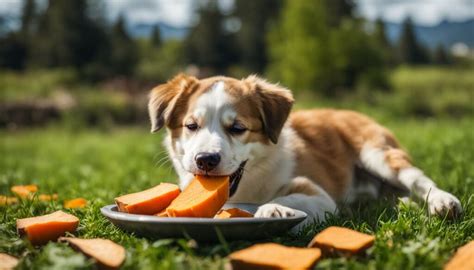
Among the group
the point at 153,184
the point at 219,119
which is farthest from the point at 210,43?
the point at 219,119

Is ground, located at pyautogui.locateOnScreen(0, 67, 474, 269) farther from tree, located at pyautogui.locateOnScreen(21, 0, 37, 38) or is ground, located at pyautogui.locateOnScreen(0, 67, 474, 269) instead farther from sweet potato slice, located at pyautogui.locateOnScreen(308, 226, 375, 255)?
tree, located at pyautogui.locateOnScreen(21, 0, 37, 38)

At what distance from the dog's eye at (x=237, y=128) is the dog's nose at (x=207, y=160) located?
43 cm

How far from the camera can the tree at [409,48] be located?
117 feet

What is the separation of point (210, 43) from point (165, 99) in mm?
30351

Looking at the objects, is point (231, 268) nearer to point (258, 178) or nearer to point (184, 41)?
point (258, 178)

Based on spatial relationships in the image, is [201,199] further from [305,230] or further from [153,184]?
[153,184]

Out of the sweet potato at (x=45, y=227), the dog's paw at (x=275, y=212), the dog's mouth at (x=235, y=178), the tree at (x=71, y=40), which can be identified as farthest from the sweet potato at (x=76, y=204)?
the tree at (x=71, y=40)

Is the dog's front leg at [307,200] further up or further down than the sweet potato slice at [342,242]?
further down

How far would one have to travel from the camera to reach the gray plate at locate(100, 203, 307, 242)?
2918mm

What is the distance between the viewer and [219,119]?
396 centimetres

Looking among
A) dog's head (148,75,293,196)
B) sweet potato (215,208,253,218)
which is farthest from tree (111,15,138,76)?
sweet potato (215,208,253,218)

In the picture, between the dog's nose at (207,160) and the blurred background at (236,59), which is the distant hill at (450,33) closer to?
the blurred background at (236,59)

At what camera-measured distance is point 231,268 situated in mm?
2668

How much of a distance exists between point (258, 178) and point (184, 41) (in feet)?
104
